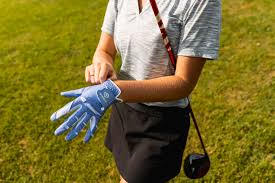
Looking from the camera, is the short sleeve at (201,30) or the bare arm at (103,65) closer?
the short sleeve at (201,30)

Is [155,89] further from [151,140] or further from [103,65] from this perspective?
[151,140]

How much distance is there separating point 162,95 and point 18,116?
10.1 ft

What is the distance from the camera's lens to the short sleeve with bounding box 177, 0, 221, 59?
183 centimetres

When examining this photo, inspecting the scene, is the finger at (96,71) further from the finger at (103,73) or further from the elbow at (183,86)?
the elbow at (183,86)

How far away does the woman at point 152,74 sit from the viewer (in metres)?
1.88

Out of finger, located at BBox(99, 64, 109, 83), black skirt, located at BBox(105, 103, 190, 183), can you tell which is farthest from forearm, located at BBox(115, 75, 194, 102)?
black skirt, located at BBox(105, 103, 190, 183)

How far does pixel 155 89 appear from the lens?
195 cm

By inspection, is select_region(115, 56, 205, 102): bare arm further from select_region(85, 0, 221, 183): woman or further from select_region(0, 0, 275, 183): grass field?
select_region(0, 0, 275, 183): grass field

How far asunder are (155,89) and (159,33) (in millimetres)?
257

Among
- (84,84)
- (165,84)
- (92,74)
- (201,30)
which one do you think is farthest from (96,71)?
(84,84)

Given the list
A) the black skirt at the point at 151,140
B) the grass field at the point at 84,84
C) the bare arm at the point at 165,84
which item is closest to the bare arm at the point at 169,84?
the bare arm at the point at 165,84

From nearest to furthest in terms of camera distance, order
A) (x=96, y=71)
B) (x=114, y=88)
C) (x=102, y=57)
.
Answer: (x=114, y=88), (x=96, y=71), (x=102, y=57)

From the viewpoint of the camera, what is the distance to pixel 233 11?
626cm

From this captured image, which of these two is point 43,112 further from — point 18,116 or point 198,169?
point 198,169
